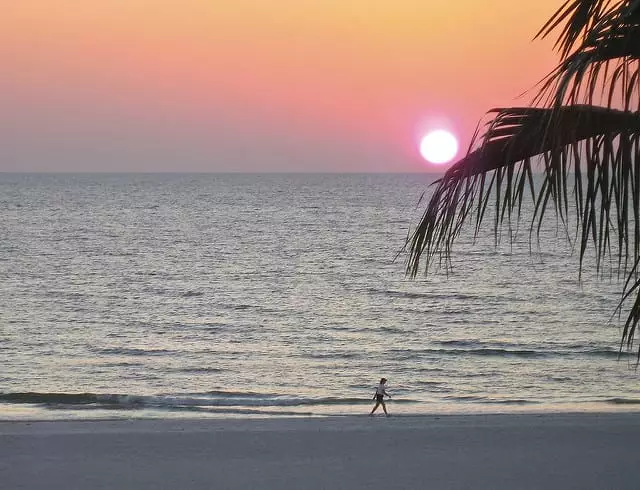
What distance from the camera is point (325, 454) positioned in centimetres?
1302

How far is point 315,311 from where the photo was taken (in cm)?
3875

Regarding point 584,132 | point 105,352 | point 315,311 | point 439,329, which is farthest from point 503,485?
point 315,311

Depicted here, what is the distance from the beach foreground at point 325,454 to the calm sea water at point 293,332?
422 cm

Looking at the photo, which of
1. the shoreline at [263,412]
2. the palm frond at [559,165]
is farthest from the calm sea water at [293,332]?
the palm frond at [559,165]

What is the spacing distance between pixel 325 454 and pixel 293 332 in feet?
64.9

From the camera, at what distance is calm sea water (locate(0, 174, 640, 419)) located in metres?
21.6

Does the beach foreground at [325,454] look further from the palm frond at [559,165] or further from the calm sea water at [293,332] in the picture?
the palm frond at [559,165]

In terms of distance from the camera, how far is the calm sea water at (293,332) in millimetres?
21625

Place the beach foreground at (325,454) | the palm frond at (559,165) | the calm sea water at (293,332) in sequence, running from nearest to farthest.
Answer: the palm frond at (559,165)
the beach foreground at (325,454)
the calm sea water at (293,332)

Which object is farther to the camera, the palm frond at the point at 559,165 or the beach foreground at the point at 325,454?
the beach foreground at the point at 325,454

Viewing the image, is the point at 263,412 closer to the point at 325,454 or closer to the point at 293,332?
the point at 325,454

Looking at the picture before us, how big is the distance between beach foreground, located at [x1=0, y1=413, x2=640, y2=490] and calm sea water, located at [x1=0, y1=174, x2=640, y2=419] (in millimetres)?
4222

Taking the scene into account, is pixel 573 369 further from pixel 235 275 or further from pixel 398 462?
pixel 235 275

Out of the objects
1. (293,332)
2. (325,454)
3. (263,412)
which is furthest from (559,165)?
(293,332)
